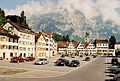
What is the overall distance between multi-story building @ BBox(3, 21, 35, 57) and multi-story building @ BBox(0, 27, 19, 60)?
11.1 feet

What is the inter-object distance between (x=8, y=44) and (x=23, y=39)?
15.2m

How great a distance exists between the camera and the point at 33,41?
12262 centimetres

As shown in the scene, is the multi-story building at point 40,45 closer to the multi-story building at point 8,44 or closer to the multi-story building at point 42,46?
the multi-story building at point 42,46

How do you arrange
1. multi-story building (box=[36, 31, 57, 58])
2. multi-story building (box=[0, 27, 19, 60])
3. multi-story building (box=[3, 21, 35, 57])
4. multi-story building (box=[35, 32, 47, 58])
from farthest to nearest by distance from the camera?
multi-story building (box=[36, 31, 57, 58]), multi-story building (box=[35, 32, 47, 58]), multi-story building (box=[3, 21, 35, 57]), multi-story building (box=[0, 27, 19, 60])

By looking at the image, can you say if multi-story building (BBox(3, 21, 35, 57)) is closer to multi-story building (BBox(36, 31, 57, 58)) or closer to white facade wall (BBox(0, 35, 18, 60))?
multi-story building (BBox(36, 31, 57, 58))

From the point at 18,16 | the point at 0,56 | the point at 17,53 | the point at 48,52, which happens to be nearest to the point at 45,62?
the point at 0,56

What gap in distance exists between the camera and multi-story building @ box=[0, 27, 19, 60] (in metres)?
90.6

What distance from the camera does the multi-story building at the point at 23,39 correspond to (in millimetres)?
105188

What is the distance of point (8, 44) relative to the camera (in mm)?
94500

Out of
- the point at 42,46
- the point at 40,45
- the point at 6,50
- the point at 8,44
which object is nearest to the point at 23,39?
the point at 8,44

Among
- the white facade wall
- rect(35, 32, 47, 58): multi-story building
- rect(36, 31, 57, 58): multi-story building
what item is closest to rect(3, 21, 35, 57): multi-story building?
rect(35, 32, 47, 58): multi-story building

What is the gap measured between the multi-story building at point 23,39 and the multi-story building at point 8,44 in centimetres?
338

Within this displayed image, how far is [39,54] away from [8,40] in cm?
3773

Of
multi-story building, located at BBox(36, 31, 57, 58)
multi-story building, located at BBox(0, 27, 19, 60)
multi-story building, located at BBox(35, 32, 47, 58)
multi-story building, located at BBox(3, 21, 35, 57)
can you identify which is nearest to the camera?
multi-story building, located at BBox(0, 27, 19, 60)
